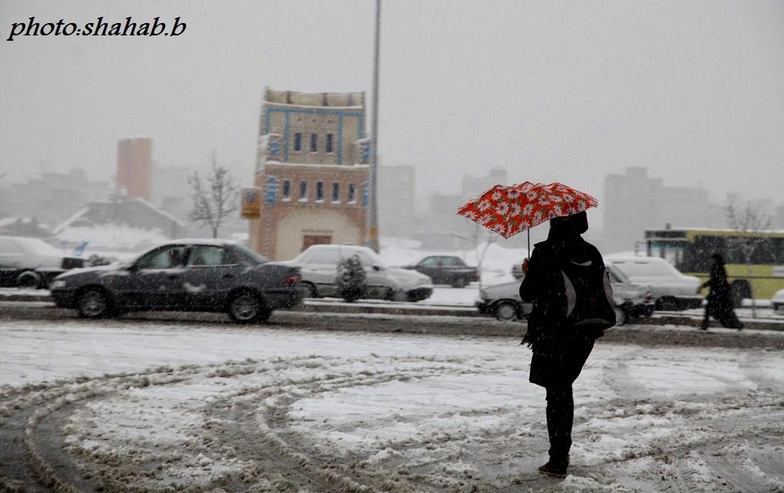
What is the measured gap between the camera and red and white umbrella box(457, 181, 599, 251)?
553 centimetres

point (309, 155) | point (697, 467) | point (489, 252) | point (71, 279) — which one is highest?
point (309, 155)

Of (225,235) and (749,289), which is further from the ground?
(225,235)

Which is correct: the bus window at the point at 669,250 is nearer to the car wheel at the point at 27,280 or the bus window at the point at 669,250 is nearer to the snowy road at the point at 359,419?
the snowy road at the point at 359,419

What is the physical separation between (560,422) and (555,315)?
2.25 ft

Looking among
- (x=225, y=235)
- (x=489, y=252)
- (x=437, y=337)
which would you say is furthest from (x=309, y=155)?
(x=225, y=235)

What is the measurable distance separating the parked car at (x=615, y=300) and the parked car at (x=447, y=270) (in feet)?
60.3

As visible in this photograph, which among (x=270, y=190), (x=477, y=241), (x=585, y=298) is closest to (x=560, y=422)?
(x=585, y=298)

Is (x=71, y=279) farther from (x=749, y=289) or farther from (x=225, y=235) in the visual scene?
(x=225, y=235)

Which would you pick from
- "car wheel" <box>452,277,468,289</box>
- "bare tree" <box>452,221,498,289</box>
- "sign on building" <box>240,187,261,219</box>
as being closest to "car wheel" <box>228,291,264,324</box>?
"bare tree" <box>452,221,498,289</box>

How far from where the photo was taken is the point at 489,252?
2697 inches

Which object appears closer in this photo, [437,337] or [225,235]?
[437,337]

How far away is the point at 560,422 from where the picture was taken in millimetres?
5410

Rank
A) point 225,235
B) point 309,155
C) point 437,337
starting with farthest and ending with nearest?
point 225,235
point 309,155
point 437,337

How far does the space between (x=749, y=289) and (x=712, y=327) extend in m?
9.98
